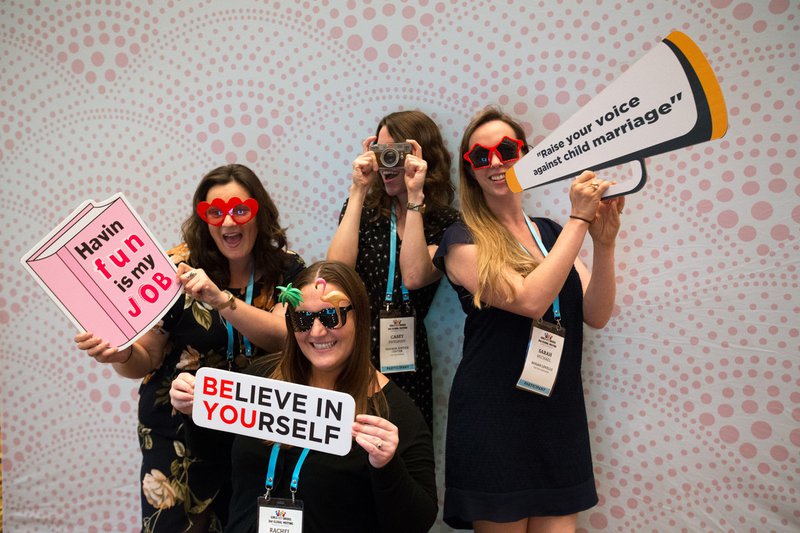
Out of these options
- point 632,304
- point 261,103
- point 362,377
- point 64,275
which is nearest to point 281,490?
→ point 362,377

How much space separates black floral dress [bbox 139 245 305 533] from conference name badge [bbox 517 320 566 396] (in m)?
0.89

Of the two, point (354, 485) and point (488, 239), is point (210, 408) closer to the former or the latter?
point (354, 485)

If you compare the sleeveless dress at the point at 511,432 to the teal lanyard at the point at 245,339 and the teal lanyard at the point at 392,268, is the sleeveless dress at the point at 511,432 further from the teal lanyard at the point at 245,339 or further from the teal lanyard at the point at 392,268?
the teal lanyard at the point at 245,339

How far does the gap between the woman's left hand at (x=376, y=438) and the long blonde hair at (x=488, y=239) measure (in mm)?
563

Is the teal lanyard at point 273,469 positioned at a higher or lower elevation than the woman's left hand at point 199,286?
lower

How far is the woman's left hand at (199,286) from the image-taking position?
6.08 ft

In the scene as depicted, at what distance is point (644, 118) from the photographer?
155cm

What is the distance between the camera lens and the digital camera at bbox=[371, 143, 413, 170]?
2.19 m

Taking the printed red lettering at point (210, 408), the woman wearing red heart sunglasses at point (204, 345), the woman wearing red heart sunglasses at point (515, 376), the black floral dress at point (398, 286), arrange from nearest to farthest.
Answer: the printed red lettering at point (210, 408) < the woman wearing red heart sunglasses at point (515, 376) < the woman wearing red heart sunglasses at point (204, 345) < the black floral dress at point (398, 286)

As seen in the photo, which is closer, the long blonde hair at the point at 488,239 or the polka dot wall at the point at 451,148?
the long blonde hair at the point at 488,239

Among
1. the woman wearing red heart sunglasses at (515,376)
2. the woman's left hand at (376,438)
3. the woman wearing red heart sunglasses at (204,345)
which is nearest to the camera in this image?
the woman's left hand at (376,438)

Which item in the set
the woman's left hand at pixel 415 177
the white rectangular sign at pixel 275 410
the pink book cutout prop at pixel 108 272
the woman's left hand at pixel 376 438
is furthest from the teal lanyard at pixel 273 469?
the woman's left hand at pixel 415 177

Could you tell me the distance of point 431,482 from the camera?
1613mm

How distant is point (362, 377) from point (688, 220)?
1.51m
